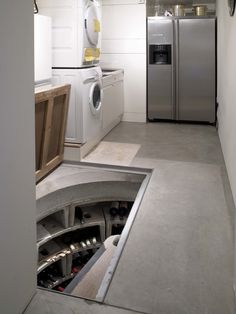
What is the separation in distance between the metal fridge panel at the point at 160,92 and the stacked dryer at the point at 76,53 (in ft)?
6.16

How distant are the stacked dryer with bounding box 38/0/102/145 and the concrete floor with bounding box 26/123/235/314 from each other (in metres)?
0.79

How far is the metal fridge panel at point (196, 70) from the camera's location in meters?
5.14

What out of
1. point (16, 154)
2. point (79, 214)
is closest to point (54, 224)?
point (79, 214)

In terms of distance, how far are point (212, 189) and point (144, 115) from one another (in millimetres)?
3008

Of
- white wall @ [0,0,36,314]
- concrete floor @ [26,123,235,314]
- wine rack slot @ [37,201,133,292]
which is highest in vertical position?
white wall @ [0,0,36,314]

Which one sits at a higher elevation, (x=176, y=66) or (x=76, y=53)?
(x=176, y=66)

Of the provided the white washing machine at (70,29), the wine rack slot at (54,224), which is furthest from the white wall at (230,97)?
the wine rack slot at (54,224)

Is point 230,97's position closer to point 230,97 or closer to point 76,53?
point 230,97

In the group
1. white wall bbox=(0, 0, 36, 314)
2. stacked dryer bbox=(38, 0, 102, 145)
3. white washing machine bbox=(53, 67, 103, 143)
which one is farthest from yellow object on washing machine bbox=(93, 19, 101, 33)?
white wall bbox=(0, 0, 36, 314)

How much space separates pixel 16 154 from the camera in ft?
4.46

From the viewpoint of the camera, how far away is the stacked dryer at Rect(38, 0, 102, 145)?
339 cm

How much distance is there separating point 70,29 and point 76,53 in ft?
0.83

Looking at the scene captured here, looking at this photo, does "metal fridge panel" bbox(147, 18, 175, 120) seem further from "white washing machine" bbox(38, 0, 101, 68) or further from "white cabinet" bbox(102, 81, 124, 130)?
"white washing machine" bbox(38, 0, 101, 68)

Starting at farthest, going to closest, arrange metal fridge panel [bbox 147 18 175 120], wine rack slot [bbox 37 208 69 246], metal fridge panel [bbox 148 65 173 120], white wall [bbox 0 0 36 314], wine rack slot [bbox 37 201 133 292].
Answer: metal fridge panel [bbox 148 65 173 120], metal fridge panel [bbox 147 18 175 120], wine rack slot [bbox 37 201 133 292], wine rack slot [bbox 37 208 69 246], white wall [bbox 0 0 36 314]
